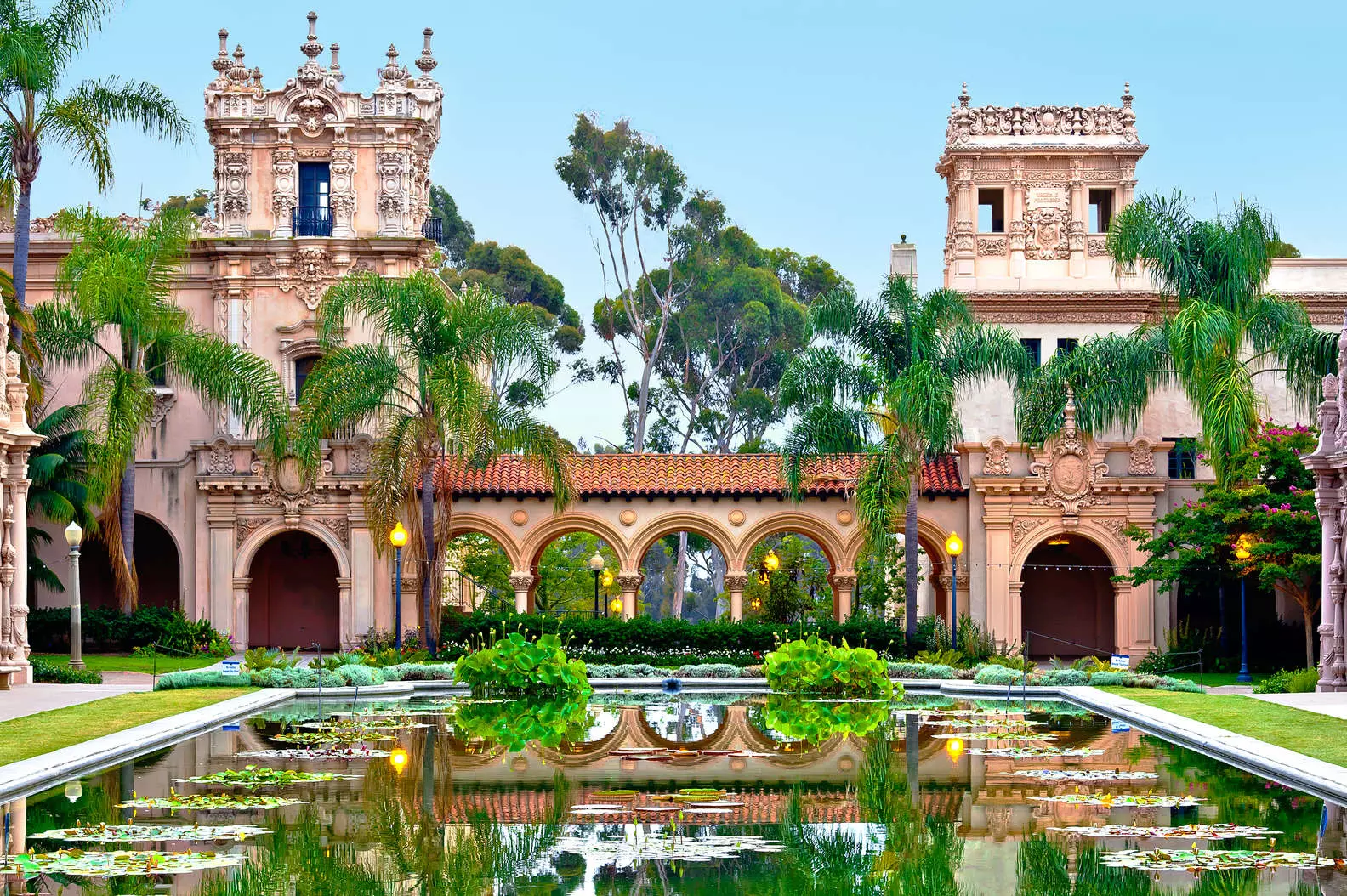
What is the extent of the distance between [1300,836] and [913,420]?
2124cm

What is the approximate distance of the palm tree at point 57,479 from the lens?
3281cm

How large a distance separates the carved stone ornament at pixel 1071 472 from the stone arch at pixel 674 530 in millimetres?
6692

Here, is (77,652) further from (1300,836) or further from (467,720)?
(1300,836)

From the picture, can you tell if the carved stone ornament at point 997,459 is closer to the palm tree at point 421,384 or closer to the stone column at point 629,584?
the stone column at point 629,584

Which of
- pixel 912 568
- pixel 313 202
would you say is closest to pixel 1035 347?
pixel 912 568

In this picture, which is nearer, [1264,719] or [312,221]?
[1264,719]

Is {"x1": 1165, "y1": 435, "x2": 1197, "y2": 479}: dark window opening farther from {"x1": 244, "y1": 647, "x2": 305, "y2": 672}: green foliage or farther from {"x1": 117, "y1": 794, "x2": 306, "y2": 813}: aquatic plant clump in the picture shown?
{"x1": 117, "y1": 794, "x2": 306, "y2": 813}: aquatic plant clump

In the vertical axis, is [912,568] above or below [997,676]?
above

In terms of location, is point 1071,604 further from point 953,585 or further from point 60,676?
point 60,676

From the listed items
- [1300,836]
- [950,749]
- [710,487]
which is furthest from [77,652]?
[1300,836]

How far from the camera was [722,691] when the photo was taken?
92.7 feet

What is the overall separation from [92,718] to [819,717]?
8875 millimetres

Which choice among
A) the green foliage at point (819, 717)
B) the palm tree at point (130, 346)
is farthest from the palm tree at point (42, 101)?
the green foliage at point (819, 717)

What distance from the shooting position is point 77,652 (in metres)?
29.7
